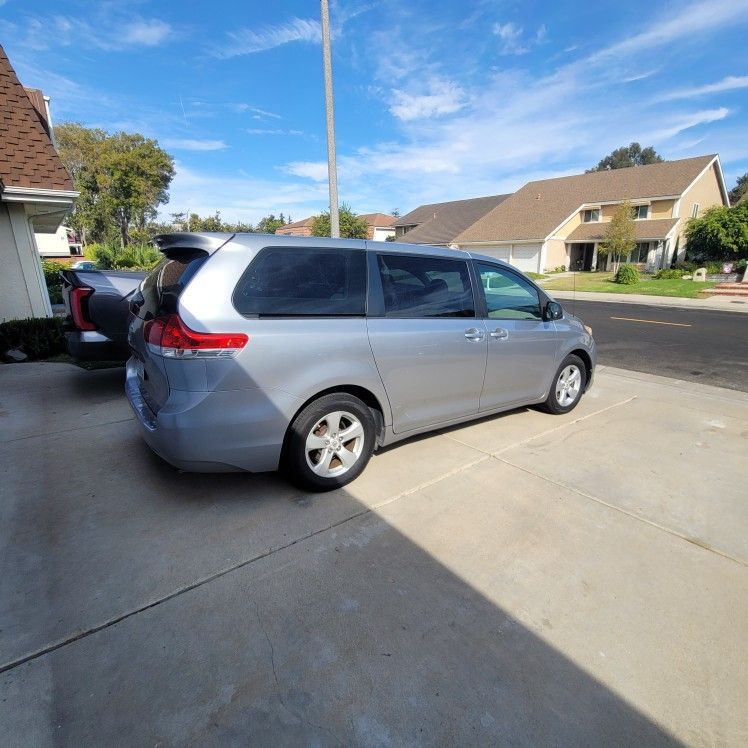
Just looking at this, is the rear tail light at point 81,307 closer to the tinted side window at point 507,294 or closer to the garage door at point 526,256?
the tinted side window at point 507,294

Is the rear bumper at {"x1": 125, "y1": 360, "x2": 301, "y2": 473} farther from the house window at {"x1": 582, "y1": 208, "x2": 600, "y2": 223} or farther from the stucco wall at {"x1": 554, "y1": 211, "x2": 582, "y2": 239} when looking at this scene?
the house window at {"x1": 582, "y1": 208, "x2": 600, "y2": 223}

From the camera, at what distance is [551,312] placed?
4.45 metres

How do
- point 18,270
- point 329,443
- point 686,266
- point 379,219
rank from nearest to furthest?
point 329,443 → point 18,270 → point 686,266 → point 379,219

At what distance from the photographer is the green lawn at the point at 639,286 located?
21100 mm

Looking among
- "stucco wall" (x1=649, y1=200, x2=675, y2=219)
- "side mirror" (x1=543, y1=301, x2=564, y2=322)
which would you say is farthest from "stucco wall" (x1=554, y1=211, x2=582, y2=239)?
"side mirror" (x1=543, y1=301, x2=564, y2=322)

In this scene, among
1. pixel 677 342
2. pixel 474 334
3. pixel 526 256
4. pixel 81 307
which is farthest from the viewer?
pixel 526 256

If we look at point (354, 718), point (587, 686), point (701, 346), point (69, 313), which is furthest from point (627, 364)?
point (69, 313)

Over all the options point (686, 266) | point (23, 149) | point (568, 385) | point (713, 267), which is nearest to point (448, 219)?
point (686, 266)

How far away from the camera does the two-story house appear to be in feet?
101

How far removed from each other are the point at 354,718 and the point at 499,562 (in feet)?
3.82

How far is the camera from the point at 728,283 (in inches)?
915

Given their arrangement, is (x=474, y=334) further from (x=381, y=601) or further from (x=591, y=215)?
(x=591, y=215)

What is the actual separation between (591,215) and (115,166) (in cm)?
4082

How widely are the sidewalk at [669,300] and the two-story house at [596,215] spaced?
39.2ft
